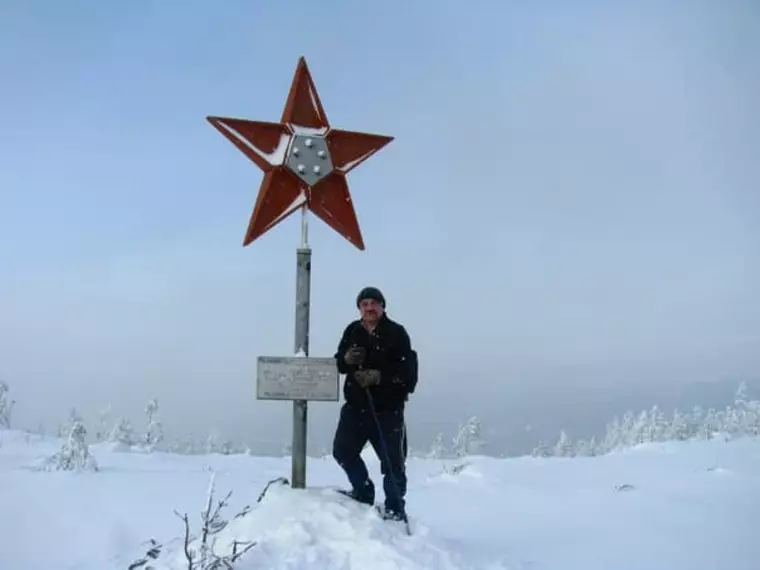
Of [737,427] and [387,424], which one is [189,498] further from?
[737,427]

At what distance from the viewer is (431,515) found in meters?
7.94

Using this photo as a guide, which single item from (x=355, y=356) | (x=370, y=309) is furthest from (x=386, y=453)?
(x=370, y=309)

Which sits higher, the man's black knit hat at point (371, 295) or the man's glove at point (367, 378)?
the man's black knit hat at point (371, 295)

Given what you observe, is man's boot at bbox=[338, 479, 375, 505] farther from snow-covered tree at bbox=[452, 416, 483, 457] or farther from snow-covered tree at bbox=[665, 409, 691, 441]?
snow-covered tree at bbox=[665, 409, 691, 441]

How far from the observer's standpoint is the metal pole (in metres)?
4.82

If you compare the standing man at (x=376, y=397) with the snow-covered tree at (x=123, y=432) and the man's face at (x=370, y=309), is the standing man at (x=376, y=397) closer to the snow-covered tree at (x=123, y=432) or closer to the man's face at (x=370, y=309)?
the man's face at (x=370, y=309)

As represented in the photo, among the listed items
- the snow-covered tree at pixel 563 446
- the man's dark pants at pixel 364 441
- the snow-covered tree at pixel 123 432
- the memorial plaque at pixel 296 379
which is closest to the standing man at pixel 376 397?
the man's dark pants at pixel 364 441

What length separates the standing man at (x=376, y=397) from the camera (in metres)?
4.73

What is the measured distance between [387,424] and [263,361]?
41.8 inches

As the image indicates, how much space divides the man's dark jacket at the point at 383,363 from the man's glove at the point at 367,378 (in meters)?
0.07

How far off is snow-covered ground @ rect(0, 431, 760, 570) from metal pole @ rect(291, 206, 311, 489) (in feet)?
0.63

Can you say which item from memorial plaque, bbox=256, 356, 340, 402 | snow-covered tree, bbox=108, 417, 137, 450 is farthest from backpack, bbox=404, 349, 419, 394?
snow-covered tree, bbox=108, 417, 137, 450

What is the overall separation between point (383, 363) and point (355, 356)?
251 millimetres

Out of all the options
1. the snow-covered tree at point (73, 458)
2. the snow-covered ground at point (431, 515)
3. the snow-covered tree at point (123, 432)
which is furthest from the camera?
the snow-covered tree at point (123, 432)
